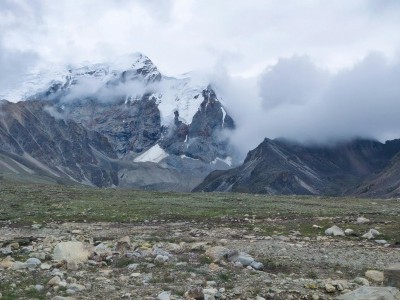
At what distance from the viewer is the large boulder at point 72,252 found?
2427 cm

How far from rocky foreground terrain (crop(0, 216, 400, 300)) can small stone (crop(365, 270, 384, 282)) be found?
0.14 feet

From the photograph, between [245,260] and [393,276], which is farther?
[245,260]

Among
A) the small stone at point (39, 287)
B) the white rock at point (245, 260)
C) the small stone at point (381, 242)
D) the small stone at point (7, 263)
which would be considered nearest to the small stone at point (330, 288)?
the white rock at point (245, 260)

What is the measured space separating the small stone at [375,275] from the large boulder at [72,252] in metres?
12.9

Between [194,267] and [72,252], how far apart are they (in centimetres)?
597

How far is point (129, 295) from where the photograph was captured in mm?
18984

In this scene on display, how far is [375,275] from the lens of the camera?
22.4 metres

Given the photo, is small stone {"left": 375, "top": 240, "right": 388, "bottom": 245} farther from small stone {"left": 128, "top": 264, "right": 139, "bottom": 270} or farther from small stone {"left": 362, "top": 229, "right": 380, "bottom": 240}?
small stone {"left": 128, "top": 264, "right": 139, "bottom": 270}

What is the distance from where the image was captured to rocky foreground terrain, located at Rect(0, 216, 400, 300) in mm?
19594

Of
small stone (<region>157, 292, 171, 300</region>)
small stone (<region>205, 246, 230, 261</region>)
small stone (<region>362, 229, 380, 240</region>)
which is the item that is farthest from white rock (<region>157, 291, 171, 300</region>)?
small stone (<region>362, 229, 380, 240</region>)

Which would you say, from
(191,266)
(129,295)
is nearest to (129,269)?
(191,266)

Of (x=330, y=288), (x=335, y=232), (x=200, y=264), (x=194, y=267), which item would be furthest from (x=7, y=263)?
(x=335, y=232)

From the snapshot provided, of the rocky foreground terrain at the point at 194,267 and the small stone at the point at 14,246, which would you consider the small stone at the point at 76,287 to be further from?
the small stone at the point at 14,246

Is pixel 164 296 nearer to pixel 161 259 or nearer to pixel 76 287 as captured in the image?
pixel 76 287
